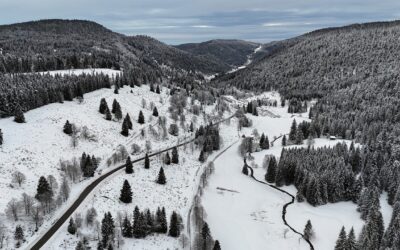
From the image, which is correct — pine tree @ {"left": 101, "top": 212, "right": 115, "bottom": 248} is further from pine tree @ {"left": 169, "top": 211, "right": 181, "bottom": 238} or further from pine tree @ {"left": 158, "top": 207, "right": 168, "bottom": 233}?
pine tree @ {"left": 169, "top": 211, "right": 181, "bottom": 238}

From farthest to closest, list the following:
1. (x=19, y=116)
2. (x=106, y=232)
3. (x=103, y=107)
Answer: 1. (x=103, y=107)
2. (x=19, y=116)
3. (x=106, y=232)

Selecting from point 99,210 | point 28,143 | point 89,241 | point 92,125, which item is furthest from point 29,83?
point 89,241

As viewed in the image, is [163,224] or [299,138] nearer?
[163,224]

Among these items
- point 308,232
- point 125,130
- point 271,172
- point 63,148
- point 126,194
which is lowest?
point 308,232

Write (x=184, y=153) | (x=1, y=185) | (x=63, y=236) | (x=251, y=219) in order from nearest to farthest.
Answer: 1. (x=63, y=236)
2. (x=1, y=185)
3. (x=251, y=219)
4. (x=184, y=153)

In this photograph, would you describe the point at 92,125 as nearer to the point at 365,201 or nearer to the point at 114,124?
the point at 114,124

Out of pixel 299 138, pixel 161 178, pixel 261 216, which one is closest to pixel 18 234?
pixel 161 178

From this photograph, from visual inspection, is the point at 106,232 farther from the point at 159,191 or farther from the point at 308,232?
the point at 308,232

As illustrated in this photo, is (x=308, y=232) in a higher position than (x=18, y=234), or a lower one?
lower
